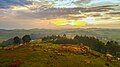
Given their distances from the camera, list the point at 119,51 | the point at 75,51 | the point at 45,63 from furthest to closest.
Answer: the point at 119,51
the point at 75,51
the point at 45,63

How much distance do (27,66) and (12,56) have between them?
1694 cm

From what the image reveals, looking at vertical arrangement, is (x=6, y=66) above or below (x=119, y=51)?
above

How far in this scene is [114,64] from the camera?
3558 inches

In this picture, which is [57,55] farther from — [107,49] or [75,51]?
[107,49]

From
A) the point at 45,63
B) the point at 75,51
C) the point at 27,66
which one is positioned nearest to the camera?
the point at 27,66

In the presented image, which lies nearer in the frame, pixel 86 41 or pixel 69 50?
pixel 69 50

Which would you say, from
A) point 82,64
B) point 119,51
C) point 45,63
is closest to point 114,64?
point 82,64

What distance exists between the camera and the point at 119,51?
141625 mm

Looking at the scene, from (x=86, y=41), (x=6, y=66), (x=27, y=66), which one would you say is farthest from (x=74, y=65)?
(x=86, y=41)

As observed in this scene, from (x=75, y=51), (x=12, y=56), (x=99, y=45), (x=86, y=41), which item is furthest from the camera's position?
(x=86, y=41)

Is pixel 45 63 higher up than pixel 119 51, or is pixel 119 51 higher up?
pixel 45 63

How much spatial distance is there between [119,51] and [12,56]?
76378 millimetres

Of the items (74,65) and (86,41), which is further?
(86,41)

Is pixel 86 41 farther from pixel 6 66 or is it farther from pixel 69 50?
pixel 6 66
